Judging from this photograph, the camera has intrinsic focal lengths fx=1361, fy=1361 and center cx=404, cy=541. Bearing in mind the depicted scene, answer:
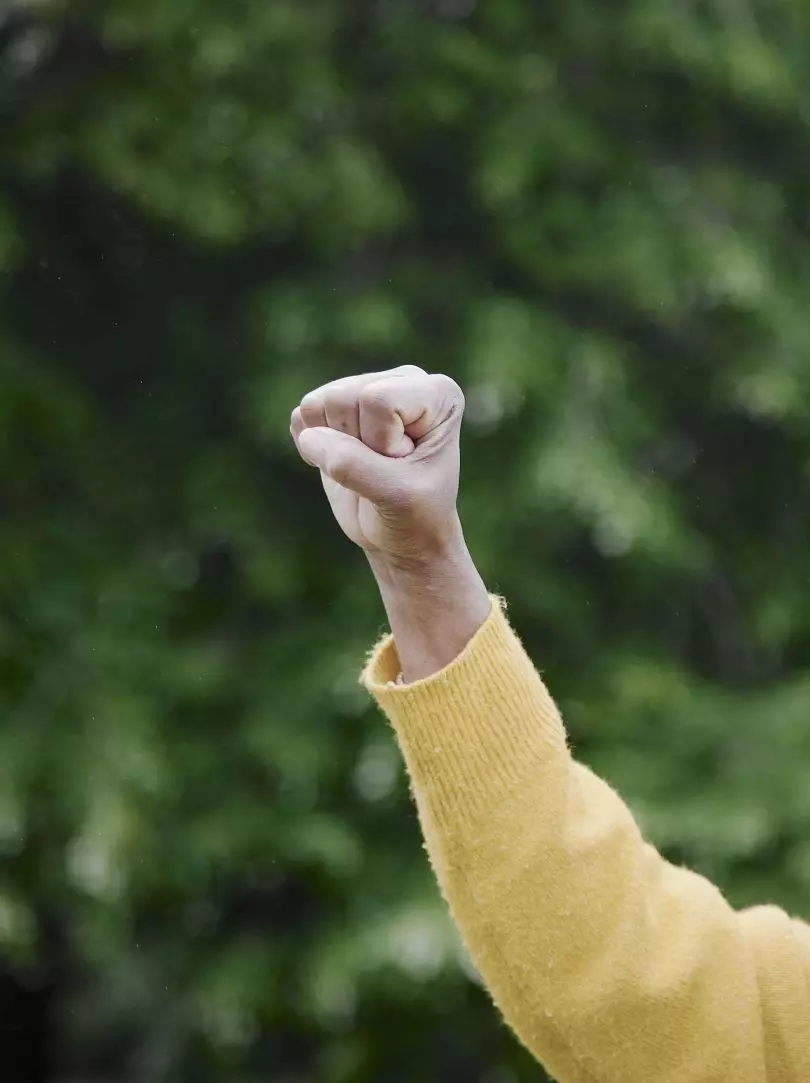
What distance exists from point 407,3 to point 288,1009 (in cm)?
230

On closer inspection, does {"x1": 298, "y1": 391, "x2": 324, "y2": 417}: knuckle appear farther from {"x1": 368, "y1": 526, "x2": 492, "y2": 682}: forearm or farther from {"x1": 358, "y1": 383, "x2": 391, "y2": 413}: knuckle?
{"x1": 368, "y1": 526, "x2": 492, "y2": 682}: forearm

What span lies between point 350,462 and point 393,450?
1.9 inches

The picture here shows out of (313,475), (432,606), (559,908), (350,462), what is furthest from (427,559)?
(313,475)

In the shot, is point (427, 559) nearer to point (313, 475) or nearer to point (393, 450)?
point (393, 450)

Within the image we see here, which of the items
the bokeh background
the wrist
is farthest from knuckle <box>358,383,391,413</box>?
the bokeh background

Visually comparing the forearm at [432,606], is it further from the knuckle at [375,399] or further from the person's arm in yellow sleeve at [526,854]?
the knuckle at [375,399]

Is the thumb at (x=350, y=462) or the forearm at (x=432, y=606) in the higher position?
the thumb at (x=350, y=462)

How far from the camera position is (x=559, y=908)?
1.05 m

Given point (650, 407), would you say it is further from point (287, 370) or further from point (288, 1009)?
point (288, 1009)

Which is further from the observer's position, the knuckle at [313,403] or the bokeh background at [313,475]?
the bokeh background at [313,475]

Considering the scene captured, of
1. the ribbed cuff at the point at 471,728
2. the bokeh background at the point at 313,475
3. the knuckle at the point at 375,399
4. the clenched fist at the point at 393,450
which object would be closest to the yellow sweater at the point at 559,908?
the ribbed cuff at the point at 471,728

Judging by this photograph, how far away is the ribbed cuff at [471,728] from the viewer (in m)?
1.05

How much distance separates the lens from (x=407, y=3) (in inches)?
125

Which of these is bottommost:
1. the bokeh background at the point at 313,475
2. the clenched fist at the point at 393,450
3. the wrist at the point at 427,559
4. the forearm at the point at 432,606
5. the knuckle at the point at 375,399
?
the bokeh background at the point at 313,475
